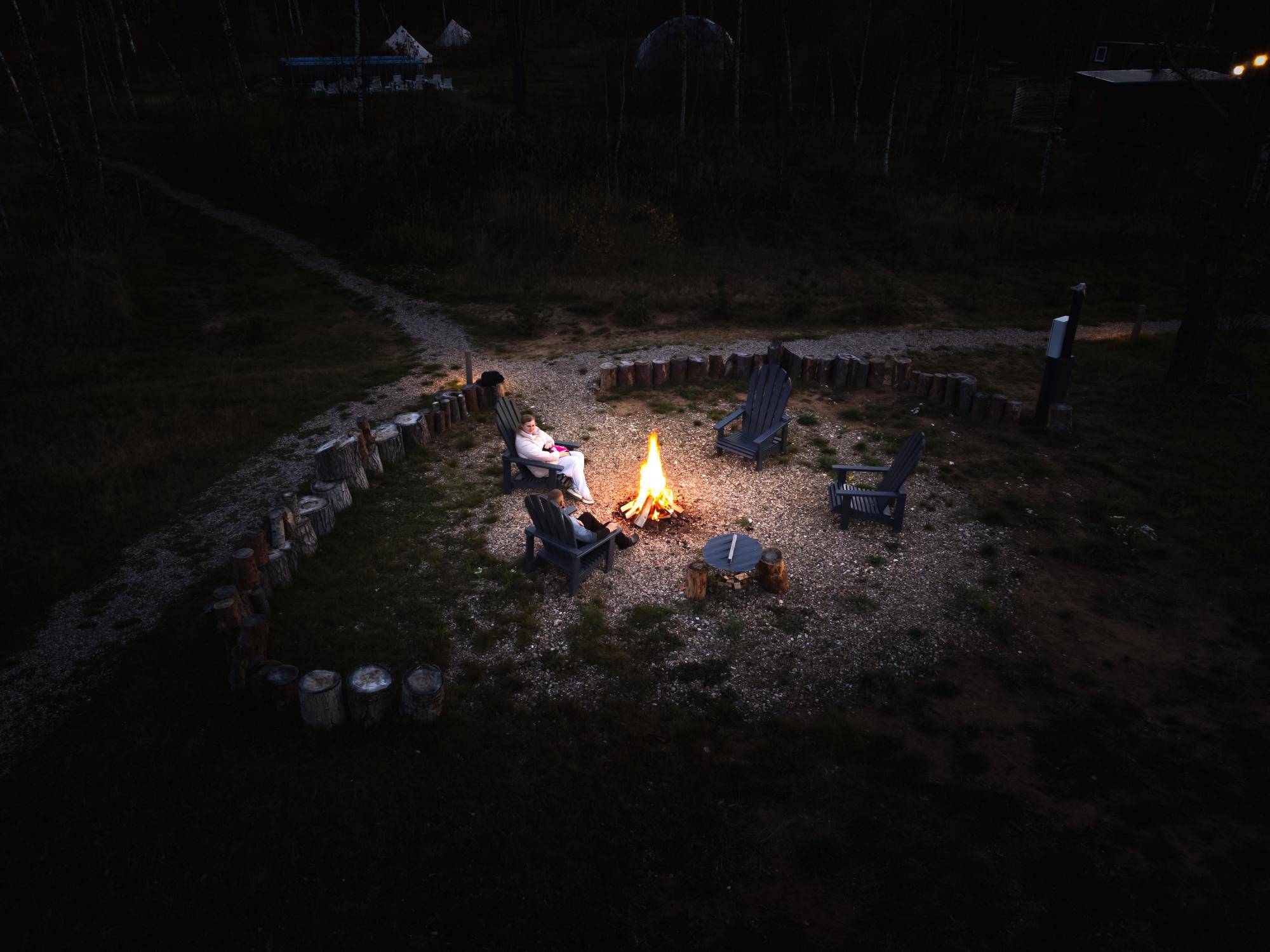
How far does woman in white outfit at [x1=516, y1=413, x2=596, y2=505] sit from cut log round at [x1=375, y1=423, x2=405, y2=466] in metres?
1.74

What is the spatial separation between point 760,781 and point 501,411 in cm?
466

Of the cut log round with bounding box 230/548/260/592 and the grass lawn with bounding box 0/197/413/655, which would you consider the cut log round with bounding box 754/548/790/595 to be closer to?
the cut log round with bounding box 230/548/260/592

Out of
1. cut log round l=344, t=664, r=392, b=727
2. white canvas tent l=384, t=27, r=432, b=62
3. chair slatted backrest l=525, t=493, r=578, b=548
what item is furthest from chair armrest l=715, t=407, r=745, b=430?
white canvas tent l=384, t=27, r=432, b=62

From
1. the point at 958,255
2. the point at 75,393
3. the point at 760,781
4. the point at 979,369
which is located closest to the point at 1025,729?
the point at 760,781

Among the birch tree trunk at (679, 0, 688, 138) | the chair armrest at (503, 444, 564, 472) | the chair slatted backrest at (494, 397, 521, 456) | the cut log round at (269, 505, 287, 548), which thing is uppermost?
the birch tree trunk at (679, 0, 688, 138)

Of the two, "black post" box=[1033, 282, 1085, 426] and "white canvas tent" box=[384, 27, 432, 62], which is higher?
"white canvas tent" box=[384, 27, 432, 62]

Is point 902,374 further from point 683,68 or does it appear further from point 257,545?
point 683,68

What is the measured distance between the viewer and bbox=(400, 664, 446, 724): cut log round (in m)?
4.80

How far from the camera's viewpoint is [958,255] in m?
16.9

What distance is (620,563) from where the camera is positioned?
668cm

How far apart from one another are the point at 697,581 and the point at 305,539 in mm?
3518

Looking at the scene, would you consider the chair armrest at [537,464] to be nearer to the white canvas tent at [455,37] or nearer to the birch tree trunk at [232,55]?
the birch tree trunk at [232,55]

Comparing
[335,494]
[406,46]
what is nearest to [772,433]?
[335,494]

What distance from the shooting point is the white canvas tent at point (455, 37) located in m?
34.8
